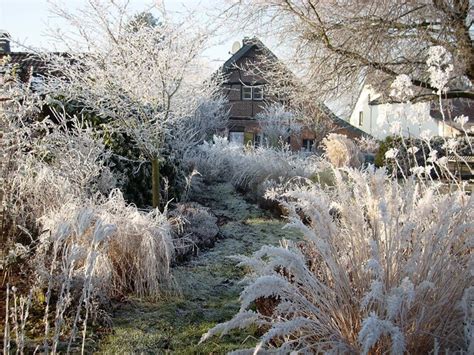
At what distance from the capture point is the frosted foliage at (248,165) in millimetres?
8961

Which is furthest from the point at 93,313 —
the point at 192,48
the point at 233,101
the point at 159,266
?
the point at 233,101

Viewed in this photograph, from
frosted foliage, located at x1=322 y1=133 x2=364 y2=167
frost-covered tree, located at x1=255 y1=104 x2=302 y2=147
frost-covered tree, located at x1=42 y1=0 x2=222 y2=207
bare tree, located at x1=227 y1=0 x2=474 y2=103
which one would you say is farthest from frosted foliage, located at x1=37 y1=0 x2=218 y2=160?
frost-covered tree, located at x1=255 y1=104 x2=302 y2=147

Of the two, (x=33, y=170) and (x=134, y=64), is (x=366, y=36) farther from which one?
(x=33, y=170)

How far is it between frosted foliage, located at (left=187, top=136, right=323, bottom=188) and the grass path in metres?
2.77

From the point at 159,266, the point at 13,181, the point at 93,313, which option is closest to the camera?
the point at 93,313

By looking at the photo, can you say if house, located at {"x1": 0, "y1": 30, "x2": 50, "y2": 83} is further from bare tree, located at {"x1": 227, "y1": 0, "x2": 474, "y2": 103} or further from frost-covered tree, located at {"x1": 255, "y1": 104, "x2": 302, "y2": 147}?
frost-covered tree, located at {"x1": 255, "y1": 104, "x2": 302, "y2": 147}

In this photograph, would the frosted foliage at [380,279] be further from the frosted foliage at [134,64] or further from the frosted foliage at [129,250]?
the frosted foliage at [134,64]

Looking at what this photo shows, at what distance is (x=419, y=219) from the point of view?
241 cm

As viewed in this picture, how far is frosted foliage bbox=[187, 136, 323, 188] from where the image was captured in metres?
8.96

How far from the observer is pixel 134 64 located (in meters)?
5.63

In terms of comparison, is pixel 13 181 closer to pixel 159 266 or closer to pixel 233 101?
pixel 159 266

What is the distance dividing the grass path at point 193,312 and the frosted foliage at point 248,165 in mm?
2773

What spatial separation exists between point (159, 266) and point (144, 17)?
3.10 meters

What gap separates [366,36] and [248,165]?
3.32 meters
